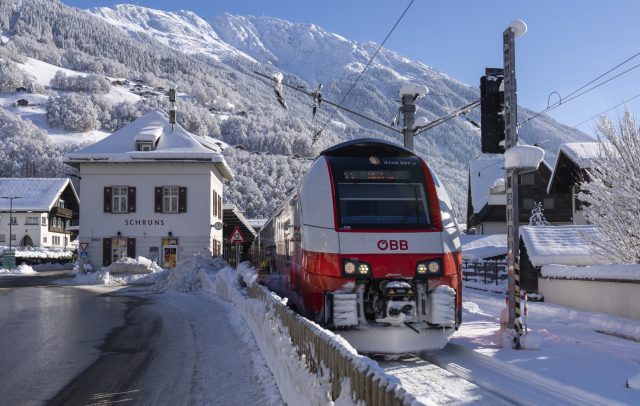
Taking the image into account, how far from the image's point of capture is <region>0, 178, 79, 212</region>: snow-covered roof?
224 ft

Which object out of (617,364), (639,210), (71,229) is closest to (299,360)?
(617,364)

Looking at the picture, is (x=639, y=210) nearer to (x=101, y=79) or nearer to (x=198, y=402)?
(x=198, y=402)

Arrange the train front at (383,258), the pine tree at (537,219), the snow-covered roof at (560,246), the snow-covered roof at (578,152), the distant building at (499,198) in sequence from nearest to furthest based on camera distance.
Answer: the train front at (383,258), the snow-covered roof at (560,246), the snow-covered roof at (578,152), the pine tree at (537,219), the distant building at (499,198)

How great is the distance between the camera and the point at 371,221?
9734 millimetres

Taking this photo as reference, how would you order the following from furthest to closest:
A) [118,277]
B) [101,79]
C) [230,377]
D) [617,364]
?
[101,79] < [118,277] < [617,364] < [230,377]

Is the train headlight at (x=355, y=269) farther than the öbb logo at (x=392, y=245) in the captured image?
No

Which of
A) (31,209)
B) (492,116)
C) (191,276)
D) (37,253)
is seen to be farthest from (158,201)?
(31,209)

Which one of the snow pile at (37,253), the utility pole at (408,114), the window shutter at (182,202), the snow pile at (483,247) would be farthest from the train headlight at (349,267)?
the snow pile at (37,253)

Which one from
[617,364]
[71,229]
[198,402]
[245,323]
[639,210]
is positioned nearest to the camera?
[198,402]

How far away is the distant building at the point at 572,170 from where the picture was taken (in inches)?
1191

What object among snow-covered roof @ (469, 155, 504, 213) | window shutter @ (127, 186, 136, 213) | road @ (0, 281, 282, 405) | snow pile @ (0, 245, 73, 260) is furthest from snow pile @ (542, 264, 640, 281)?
snow pile @ (0, 245, 73, 260)

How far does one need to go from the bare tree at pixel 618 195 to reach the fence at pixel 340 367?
15.3 m

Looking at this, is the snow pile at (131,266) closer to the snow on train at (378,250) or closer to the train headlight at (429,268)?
the snow on train at (378,250)

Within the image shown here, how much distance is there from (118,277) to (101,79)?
166 m
